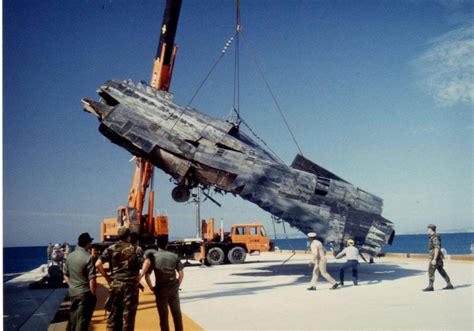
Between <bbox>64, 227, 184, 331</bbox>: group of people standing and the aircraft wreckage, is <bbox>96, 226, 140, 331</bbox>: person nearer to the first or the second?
<bbox>64, 227, 184, 331</bbox>: group of people standing

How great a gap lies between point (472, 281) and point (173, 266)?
1129 centimetres

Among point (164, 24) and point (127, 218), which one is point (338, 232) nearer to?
point (127, 218)

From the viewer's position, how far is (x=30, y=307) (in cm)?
1062

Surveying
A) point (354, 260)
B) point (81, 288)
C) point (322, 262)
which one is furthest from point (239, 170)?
point (81, 288)

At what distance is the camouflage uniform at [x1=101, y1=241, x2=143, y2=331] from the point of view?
650 cm

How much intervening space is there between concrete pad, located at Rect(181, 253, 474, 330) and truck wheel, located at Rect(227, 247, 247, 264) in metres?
10.3

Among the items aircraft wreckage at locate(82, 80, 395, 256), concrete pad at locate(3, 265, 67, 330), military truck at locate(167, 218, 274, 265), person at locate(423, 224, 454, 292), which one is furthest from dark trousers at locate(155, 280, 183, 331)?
military truck at locate(167, 218, 274, 265)

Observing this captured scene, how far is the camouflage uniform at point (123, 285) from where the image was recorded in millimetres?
6504

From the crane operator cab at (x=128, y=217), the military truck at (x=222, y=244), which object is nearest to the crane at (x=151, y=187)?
the crane operator cab at (x=128, y=217)

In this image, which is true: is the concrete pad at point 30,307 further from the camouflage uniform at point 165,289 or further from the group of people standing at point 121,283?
the camouflage uniform at point 165,289

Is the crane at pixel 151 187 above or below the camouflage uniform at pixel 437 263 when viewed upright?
above

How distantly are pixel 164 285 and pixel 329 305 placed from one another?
16.4 feet

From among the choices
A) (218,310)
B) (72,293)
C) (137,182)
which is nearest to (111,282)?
(72,293)

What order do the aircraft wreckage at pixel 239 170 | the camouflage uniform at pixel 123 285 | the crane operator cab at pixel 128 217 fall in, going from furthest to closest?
the crane operator cab at pixel 128 217 < the aircraft wreckage at pixel 239 170 < the camouflage uniform at pixel 123 285
